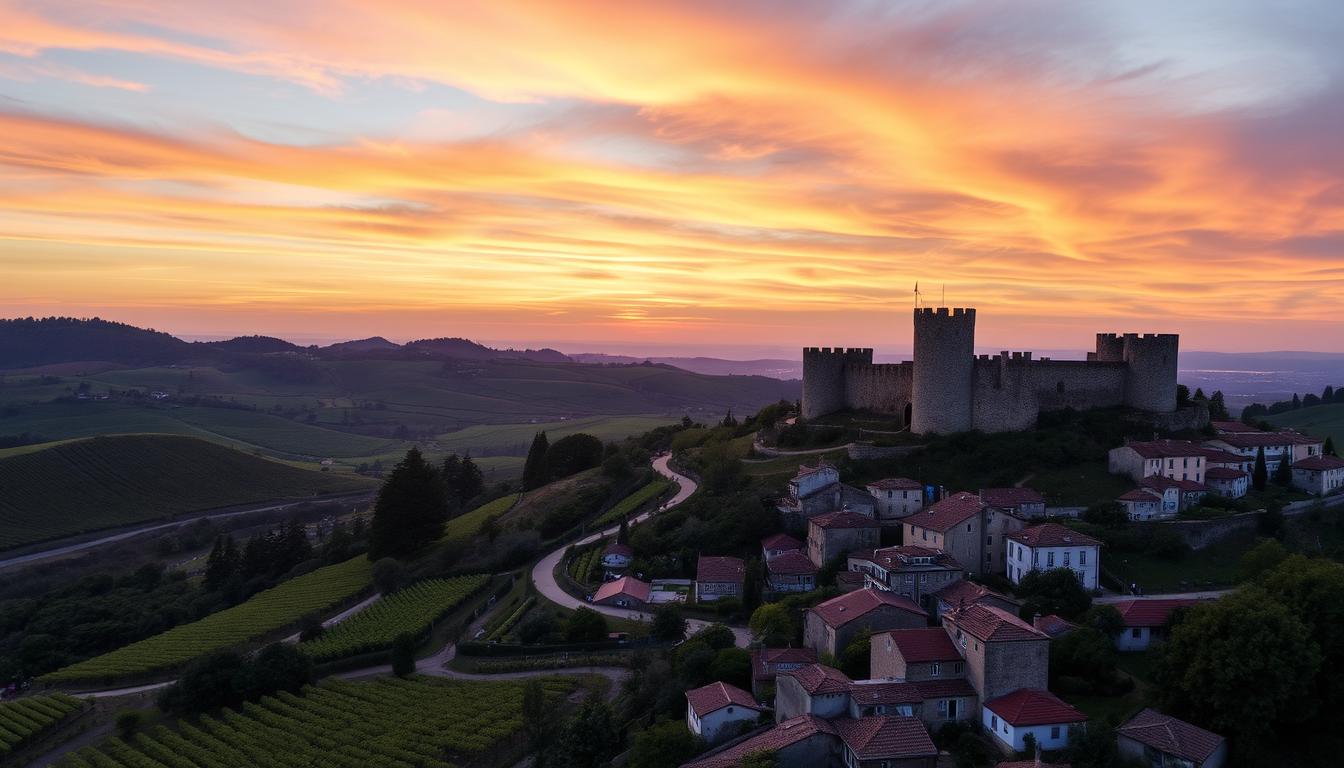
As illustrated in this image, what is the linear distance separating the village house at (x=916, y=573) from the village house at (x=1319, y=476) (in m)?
19.7

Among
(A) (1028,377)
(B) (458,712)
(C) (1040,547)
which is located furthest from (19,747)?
(A) (1028,377)

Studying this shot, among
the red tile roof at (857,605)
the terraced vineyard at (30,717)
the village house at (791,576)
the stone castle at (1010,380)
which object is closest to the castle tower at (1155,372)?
the stone castle at (1010,380)

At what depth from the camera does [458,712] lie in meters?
29.9

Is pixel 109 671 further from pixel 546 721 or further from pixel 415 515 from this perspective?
pixel 546 721

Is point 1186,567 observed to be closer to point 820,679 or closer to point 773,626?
point 773,626

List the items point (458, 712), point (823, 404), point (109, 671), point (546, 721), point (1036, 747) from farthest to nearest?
point (823, 404), point (109, 671), point (458, 712), point (546, 721), point (1036, 747)

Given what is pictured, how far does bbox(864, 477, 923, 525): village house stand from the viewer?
125 ft

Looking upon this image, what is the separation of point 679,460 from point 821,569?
2756 cm

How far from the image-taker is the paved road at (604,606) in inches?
1323

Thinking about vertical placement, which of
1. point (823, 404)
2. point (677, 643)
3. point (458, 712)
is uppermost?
point (823, 404)

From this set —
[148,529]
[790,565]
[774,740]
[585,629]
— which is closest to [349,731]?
[585,629]

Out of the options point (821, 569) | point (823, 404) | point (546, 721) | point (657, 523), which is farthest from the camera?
point (823, 404)

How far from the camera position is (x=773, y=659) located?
26906 millimetres

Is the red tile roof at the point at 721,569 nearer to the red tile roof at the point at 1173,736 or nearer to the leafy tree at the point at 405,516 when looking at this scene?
the red tile roof at the point at 1173,736
